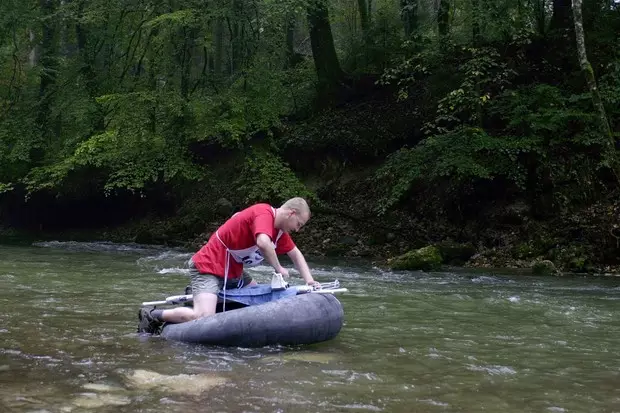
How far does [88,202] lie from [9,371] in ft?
68.1

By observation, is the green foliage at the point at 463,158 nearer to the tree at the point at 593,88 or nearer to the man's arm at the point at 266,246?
the tree at the point at 593,88

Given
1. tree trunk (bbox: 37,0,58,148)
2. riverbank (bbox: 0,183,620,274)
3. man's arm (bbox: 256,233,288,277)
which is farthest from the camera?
tree trunk (bbox: 37,0,58,148)

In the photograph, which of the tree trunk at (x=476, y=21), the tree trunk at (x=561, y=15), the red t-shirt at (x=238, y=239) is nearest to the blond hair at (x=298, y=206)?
the red t-shirt at (x=238, y=239)

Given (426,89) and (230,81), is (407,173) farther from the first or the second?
(230,81)

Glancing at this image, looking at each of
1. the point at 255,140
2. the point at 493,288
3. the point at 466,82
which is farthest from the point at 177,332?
the point at 255,140

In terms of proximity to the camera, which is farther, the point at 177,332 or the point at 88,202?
the point at 88,202

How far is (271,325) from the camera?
5.89 meters

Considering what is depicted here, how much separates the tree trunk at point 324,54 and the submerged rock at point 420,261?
876 cm

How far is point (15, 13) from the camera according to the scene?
70.4ft

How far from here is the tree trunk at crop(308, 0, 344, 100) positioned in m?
20.1

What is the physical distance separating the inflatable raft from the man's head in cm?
69

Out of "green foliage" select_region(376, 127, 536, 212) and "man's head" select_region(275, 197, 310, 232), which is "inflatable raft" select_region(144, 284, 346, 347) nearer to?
"man's head" select_region(275, 197, 310, 232)

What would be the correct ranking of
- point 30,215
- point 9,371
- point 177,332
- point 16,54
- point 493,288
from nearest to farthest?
point 9,371
point 177,332
point 493,288
point 16,54
point 30,215

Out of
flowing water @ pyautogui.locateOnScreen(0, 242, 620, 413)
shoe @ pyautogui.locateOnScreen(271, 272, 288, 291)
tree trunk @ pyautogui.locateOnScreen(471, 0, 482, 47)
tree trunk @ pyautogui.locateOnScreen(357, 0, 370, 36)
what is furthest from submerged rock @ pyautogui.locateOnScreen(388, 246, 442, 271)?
tree trunk @ pyautogui.locateOnScreen(357, 0, 370, 36)
